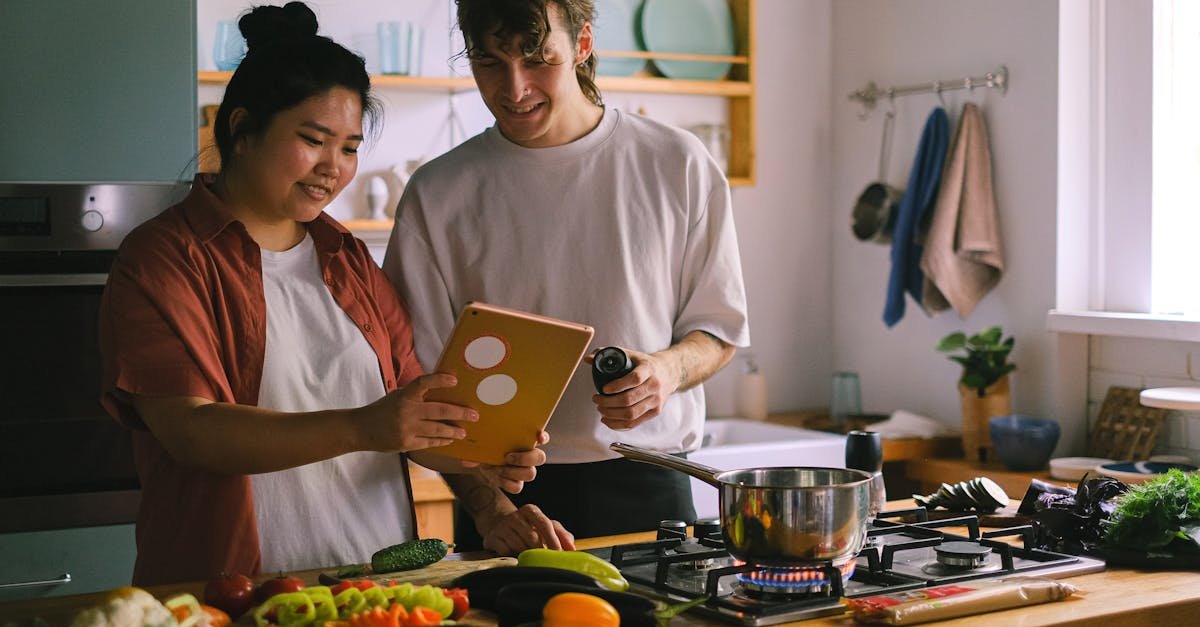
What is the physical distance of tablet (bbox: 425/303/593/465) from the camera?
1.57 metres

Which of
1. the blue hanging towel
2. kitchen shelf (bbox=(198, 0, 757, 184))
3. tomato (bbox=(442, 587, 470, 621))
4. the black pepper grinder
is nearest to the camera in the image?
tomato (bbox=(442, 587, 470, 621))

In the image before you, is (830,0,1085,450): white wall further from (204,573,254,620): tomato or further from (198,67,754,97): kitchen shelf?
(204,573,254,620): tomato

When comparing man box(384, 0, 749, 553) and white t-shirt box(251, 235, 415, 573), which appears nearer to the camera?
white t-shirt box(251, 235, 415, 573)

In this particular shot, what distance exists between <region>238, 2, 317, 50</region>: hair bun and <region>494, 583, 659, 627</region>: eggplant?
90 cm

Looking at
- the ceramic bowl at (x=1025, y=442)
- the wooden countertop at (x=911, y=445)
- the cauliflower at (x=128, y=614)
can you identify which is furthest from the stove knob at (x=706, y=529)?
the wooden countertop at (x=911, y=445)

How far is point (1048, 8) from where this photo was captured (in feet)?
11.5

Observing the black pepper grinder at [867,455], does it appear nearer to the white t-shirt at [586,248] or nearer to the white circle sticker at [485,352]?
the white t-shirt at [586,248]

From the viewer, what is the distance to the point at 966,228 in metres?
3.67

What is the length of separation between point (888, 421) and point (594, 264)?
1.97m

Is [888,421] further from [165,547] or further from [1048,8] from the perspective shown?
[165,547]

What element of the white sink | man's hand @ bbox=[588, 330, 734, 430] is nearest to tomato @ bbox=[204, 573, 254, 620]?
man's hand @ bbox=[588, 330, 734, 430]

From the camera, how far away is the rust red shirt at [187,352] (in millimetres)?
1655

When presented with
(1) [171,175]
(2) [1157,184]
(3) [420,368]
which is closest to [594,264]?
(3) [420,368]

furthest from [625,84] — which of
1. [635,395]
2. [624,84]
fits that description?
[635,395]
